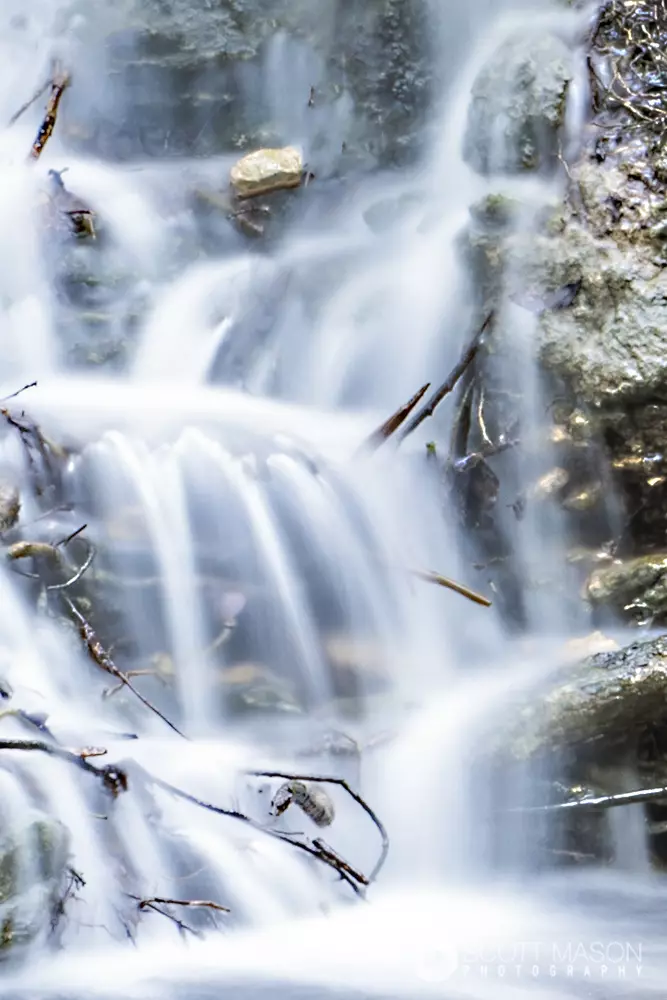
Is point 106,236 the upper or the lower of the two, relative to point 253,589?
upper

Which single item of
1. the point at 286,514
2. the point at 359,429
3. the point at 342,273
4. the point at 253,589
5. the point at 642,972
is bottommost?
the point at 642,972

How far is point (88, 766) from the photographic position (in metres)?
2.89

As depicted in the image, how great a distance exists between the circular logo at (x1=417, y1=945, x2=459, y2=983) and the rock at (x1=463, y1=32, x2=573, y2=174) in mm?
3109

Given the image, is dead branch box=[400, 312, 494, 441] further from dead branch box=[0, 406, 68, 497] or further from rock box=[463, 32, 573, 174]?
dead branch box=[0, 406, 68, 497]

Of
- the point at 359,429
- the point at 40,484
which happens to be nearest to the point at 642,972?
the point at 359,429

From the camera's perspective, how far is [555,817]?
10.1ft

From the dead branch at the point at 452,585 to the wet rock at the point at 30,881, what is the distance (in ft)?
5.15

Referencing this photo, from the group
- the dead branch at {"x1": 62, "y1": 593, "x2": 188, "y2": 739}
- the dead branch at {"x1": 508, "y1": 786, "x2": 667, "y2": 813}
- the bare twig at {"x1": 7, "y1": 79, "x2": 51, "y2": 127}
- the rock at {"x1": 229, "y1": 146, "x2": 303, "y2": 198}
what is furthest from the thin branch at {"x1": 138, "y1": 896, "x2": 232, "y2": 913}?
the bare twig at {"x1": 7, "y1": 79, "x2": 51, "y2": 127}

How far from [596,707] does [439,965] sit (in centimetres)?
97

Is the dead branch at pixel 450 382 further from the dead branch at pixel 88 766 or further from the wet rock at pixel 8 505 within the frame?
the dead branch at pixel 88 766

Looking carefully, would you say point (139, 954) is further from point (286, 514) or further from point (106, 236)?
point (106, 236)

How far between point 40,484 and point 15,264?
57.9 inches

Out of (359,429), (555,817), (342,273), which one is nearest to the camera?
(555,817)

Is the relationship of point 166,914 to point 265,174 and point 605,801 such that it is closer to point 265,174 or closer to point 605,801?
point 605,801
